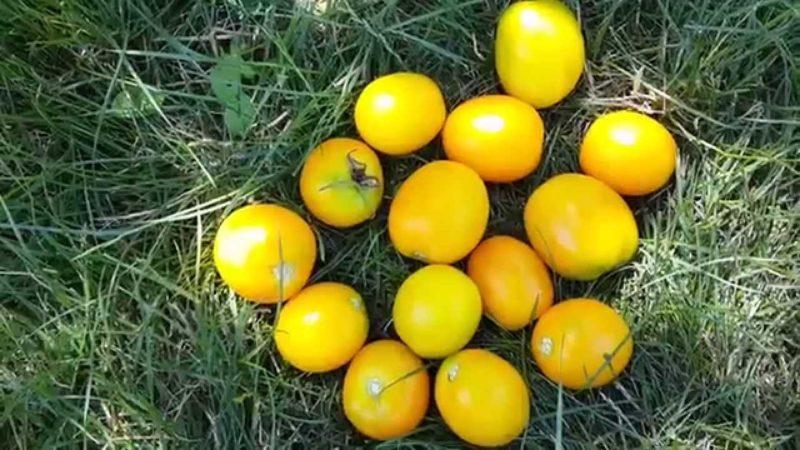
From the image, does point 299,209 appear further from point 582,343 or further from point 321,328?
point 582,343

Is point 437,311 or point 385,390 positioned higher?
point 437,311

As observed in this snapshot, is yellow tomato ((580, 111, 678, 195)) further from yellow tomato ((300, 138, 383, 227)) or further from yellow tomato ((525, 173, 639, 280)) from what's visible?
yellow tomato ((300, 138, 383, 227))

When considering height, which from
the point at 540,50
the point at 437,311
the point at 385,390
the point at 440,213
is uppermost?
the point at 540,50

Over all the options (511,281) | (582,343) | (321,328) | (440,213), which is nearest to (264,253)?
(321,328)

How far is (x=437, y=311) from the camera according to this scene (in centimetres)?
158

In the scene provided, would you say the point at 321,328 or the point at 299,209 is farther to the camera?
the point at 299,209

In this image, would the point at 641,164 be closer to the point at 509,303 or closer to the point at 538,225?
the point at 538,225

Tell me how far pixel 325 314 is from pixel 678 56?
69cm

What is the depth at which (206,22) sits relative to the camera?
1.81 m

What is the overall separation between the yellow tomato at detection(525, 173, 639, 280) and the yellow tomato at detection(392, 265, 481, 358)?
0.44 feet

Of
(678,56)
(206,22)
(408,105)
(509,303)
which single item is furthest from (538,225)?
(206,22)

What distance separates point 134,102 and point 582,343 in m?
0.80

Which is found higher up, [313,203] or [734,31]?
[734,31]

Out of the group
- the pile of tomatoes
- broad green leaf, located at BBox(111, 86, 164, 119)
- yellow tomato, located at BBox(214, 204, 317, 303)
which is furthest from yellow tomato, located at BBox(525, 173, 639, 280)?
broad green leaf, located at BBox(111, 86, 164, 119)
